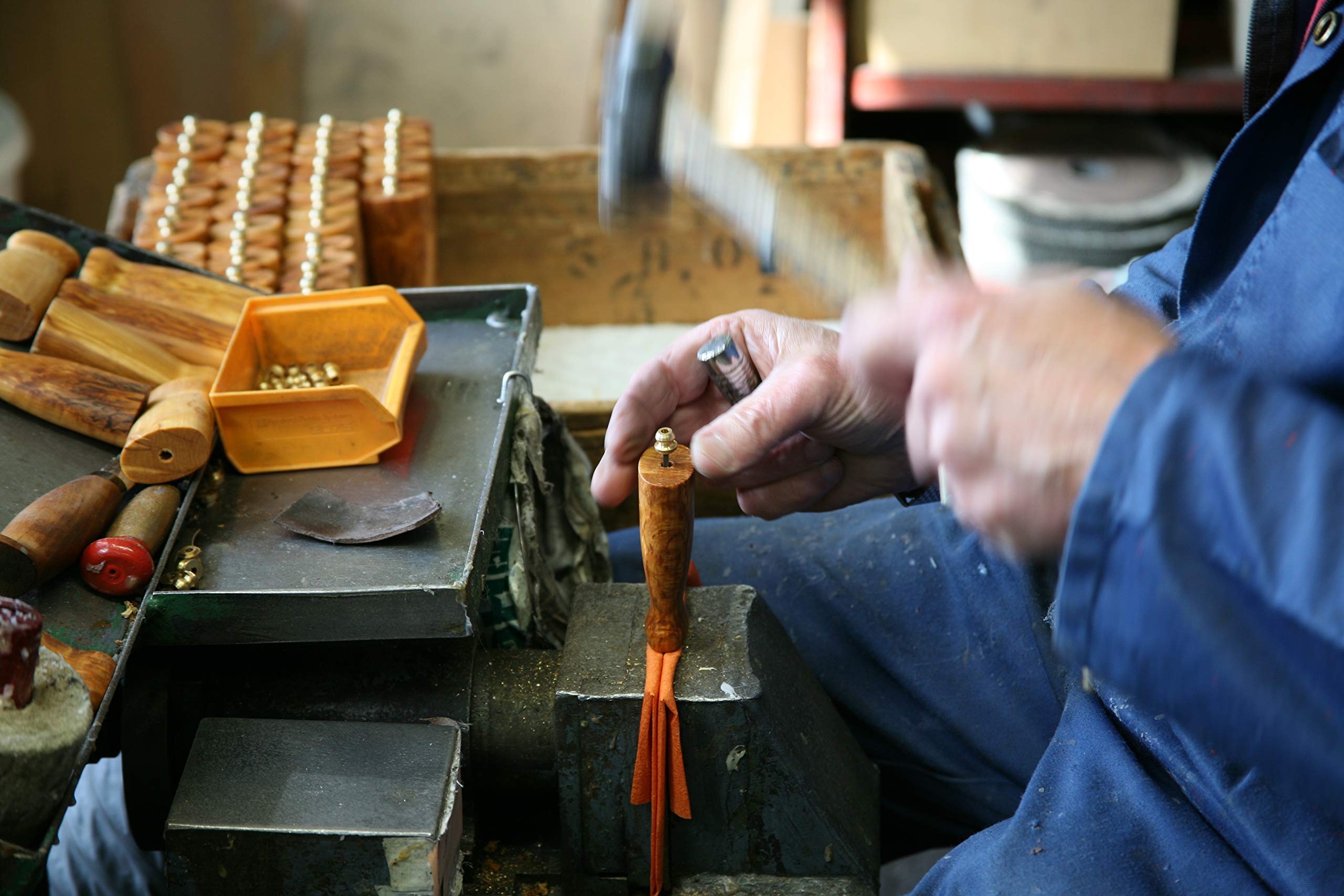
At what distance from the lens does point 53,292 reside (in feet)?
4.21

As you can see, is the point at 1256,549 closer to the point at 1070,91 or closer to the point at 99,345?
the point at 99,345

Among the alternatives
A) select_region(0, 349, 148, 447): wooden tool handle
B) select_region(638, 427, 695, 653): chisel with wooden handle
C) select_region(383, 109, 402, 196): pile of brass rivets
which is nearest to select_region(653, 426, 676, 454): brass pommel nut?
select_region(638, 427, 695, 653): chisel with wooden handle

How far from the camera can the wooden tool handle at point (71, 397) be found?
3.76 feet

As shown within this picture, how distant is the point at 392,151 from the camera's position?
211cm

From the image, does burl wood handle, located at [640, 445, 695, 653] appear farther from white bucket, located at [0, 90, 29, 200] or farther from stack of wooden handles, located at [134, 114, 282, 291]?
white bucket, located at [0, 90, 29, 200]

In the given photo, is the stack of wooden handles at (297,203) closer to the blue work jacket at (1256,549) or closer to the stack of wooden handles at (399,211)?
the stack of wooden handles at (399,211)

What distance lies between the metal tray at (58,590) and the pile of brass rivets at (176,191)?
632 millimetres

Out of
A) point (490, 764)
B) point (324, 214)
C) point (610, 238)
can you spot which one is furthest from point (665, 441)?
point (610, 238)

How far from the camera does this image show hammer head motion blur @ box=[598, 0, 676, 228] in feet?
3.13

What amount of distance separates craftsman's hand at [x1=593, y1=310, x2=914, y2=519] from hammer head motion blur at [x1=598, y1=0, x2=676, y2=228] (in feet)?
0.67

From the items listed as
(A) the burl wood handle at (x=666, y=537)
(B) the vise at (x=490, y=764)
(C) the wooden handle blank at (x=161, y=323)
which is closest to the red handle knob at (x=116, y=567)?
(B) the vise at (x=490, y=764)

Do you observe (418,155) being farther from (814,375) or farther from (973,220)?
(973,220)

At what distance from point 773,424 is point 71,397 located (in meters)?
0.73

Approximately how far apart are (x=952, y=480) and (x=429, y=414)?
70 cm
